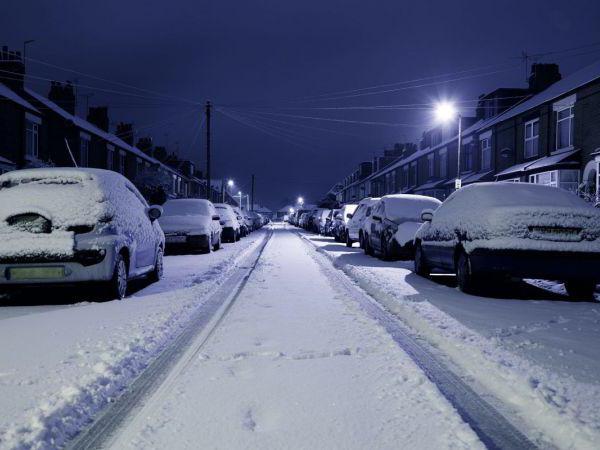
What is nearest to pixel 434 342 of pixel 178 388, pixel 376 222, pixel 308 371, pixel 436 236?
pixel 308 371

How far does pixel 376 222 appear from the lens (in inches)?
566

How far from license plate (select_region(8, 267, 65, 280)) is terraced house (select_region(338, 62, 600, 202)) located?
1367 cm

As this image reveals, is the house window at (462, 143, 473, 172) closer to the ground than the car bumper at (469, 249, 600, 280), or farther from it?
farther from it

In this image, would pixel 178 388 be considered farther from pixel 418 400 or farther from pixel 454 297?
pixel 454 297

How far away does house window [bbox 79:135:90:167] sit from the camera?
34159 millimetres

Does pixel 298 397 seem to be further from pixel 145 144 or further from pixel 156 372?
pixel 145 144

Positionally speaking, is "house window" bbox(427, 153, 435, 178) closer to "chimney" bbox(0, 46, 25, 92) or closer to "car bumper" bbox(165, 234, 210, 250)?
"chimney" bbox(0, 46, 25, 92)

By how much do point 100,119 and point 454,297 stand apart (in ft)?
135

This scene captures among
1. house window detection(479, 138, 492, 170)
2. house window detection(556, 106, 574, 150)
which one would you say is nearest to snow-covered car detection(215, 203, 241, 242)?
house window detection(556, 106, 574, 150)

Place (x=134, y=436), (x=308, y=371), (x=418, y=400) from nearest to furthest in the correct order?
(x=134, y=436) → (x=418, y=400) → (x=308, y=371)

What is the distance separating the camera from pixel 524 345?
15.4ft

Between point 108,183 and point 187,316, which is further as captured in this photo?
point 108,183

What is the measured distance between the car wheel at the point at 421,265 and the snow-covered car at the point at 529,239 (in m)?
1.90

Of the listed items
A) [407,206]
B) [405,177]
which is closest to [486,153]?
[405,177]
